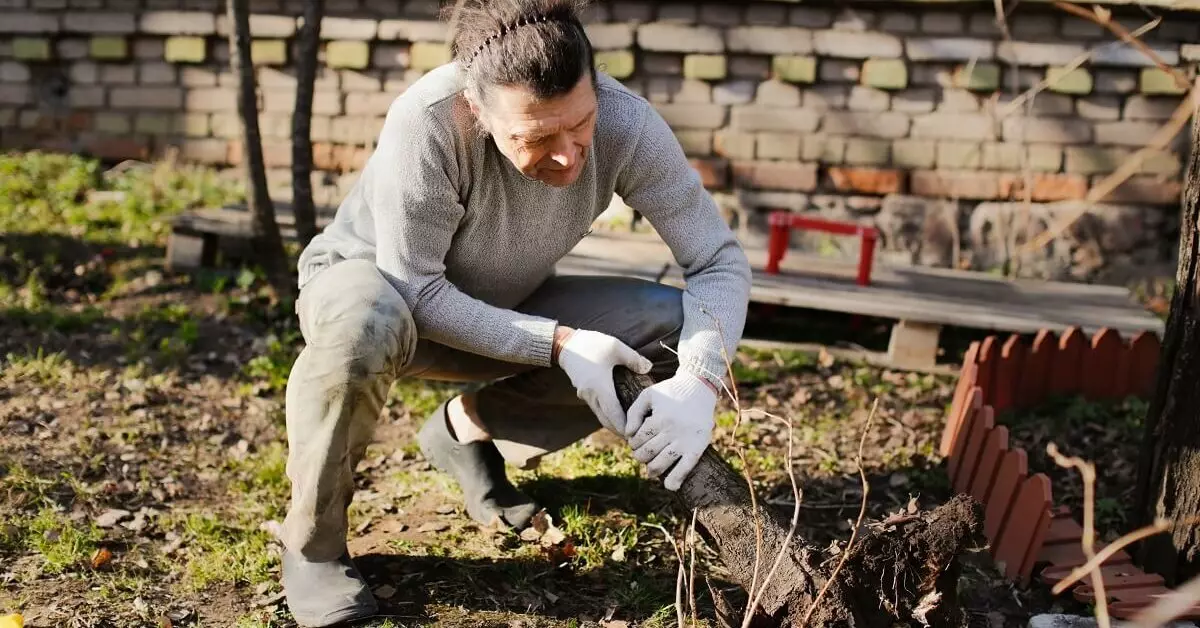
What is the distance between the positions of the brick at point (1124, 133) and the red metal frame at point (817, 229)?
1957 mm

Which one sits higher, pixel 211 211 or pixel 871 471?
pixel 211 211

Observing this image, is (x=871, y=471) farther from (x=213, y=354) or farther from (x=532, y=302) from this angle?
(x=213, y=354)

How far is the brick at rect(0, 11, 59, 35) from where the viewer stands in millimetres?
6516

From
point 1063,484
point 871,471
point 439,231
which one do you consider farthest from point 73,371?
point 1063,484

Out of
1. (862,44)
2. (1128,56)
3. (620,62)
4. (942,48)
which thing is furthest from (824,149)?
(1128,56)

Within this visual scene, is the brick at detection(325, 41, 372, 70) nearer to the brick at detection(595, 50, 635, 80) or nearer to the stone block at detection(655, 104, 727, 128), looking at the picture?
the brick at detection(595, 50, 635, 80)

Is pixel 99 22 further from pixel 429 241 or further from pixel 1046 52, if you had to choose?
pixel 1046 52

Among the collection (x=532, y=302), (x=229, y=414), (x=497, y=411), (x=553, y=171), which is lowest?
(x=229, y=414)

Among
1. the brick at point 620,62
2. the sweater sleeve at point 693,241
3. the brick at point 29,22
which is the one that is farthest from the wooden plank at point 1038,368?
the brick at point 29,22

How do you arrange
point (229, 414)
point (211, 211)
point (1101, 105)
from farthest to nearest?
point (1101, 105), point (211, 211), point (229, 414)

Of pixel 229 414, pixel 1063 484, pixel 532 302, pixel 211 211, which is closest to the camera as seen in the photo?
pixel 532 302

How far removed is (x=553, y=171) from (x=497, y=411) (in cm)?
88

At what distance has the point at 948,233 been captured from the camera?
6223mm

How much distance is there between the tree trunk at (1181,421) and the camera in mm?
2914
